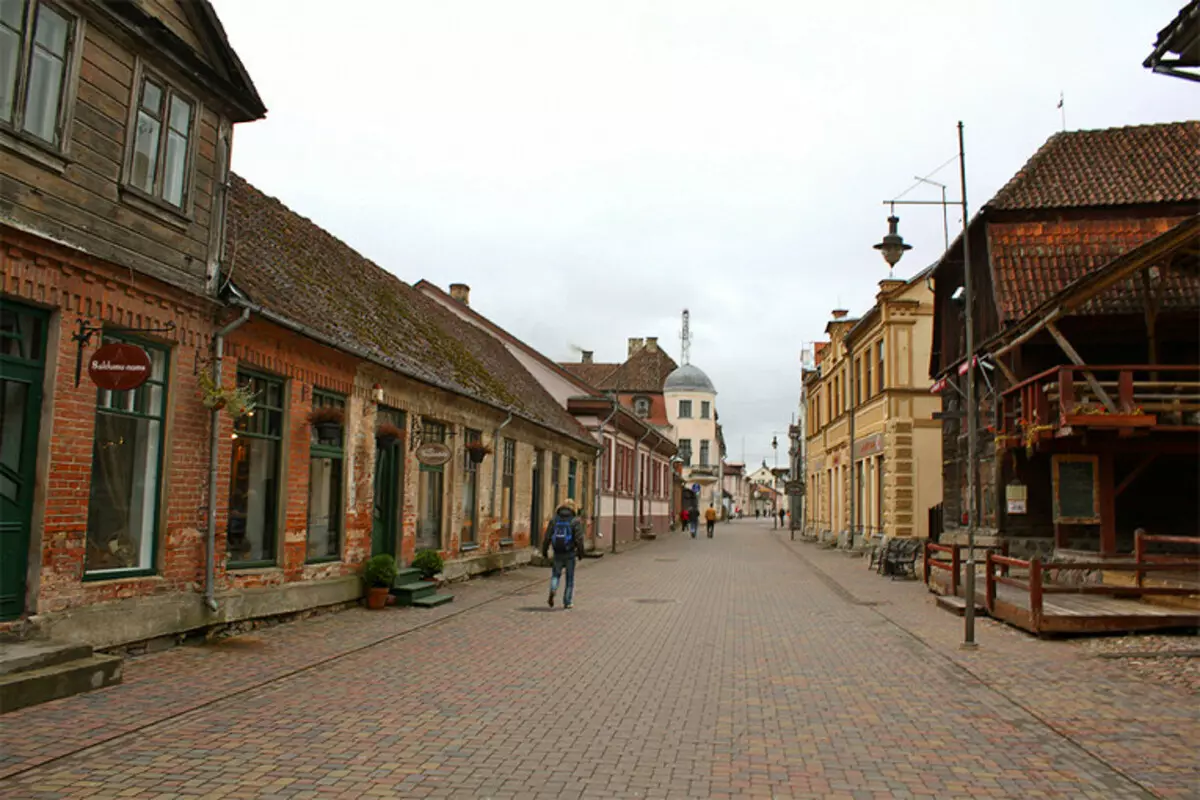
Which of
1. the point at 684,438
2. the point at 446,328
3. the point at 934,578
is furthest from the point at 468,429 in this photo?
the point at 684,438

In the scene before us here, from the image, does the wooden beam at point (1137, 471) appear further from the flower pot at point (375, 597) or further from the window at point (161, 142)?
the window at point (161, 142)

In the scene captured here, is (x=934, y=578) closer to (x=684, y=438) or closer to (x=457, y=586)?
(x=457, y=586)

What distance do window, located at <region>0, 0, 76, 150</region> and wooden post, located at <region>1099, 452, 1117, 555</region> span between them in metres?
15.5

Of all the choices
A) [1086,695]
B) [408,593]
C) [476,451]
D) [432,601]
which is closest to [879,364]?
[476,451]

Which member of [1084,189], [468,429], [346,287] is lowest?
[468,429]

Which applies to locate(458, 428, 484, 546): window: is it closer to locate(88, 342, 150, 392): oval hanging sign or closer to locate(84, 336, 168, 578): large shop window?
locate(84, 336, 168, 578): large shop window

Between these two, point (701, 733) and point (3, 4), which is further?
point (3, 4)

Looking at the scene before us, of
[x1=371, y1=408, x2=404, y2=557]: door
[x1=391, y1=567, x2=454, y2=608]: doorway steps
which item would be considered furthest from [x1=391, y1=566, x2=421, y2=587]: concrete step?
[x1=371, y1=408, x2=404, y2=557]: door

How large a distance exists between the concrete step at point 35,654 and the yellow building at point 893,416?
23110 millimetres

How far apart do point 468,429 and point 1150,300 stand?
1228 centimetres

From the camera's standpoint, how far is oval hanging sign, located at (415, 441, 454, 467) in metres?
15.4

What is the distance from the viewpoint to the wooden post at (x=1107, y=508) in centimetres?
1587

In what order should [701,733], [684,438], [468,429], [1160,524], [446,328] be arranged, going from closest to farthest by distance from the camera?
[701,733]
[1160,524]
[468,429]
[446,328]
[684,438]

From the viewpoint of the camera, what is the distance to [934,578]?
1759cm
